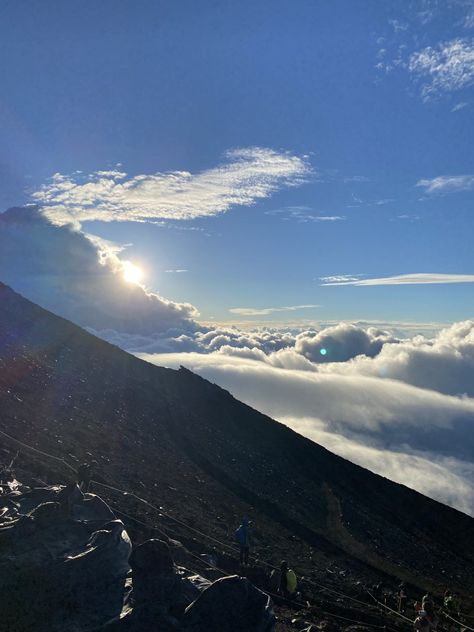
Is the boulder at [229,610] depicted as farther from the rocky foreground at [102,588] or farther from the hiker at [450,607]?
the hiker at [450,607]

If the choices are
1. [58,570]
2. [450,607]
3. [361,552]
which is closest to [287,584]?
[58,570]

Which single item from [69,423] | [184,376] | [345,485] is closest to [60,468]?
[69,423]

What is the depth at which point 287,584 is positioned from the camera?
76.8 feet

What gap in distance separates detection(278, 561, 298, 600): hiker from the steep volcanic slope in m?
8.11

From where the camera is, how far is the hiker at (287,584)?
2339cm

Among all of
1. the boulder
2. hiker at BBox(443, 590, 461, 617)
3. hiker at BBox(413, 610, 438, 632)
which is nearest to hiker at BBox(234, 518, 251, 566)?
hiker at BBox(413, 610, 438, 632)

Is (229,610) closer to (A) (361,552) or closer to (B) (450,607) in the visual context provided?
(B) (450,607)

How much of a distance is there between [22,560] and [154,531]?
12257 mm

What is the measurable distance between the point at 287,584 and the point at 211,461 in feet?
94.6

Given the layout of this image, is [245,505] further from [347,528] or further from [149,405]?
[149,405]

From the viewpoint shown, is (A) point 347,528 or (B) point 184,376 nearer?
(A) point 347,528

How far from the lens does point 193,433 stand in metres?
58.0

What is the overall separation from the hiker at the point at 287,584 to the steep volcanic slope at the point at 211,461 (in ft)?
26.6

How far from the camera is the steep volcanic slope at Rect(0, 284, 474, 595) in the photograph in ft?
125
